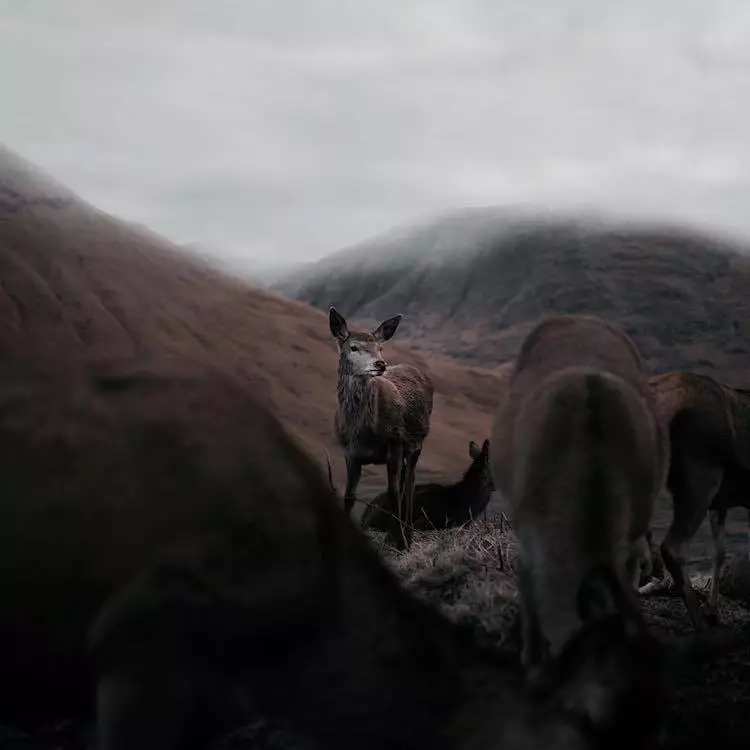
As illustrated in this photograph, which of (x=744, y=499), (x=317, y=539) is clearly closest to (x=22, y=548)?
(x=317, y=539)

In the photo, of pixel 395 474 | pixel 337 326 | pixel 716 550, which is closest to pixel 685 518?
pixel 716 550

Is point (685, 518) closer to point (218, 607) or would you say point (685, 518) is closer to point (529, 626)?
point (529, 626)

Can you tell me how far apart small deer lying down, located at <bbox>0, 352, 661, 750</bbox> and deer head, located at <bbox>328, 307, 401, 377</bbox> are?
3.95m

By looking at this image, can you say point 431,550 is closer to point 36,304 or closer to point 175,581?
point 36,304

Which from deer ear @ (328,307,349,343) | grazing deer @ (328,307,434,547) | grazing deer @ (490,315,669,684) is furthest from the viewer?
grazing deer @ (328,307,434,547)

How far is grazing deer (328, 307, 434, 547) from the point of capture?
6.52 m

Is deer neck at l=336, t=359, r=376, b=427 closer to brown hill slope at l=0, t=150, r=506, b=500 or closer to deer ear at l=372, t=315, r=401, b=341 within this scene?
brown hill slope at l=0, t=150, r=506, b=500

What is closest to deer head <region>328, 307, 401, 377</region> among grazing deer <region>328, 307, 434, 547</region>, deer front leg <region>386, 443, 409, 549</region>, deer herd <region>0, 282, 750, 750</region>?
grazing deer <region>328, 307, 434, 547</region>

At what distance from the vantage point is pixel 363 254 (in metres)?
6.69

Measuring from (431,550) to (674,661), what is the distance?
3314 millimetres

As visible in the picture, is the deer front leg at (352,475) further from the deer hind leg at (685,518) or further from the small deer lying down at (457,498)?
the deer hind leg at (685,518)

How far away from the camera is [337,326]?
21.1 ft

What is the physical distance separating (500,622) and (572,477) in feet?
3.98

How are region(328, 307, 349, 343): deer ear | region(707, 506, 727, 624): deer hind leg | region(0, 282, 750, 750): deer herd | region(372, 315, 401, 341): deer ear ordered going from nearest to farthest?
region(0, 282, 750, 750): deer herd < region(707, 506, 727, 624): deer hind leg < region(328, 307, 349, 343): deer ear < region(372, 315, 401, 341): deer ear
